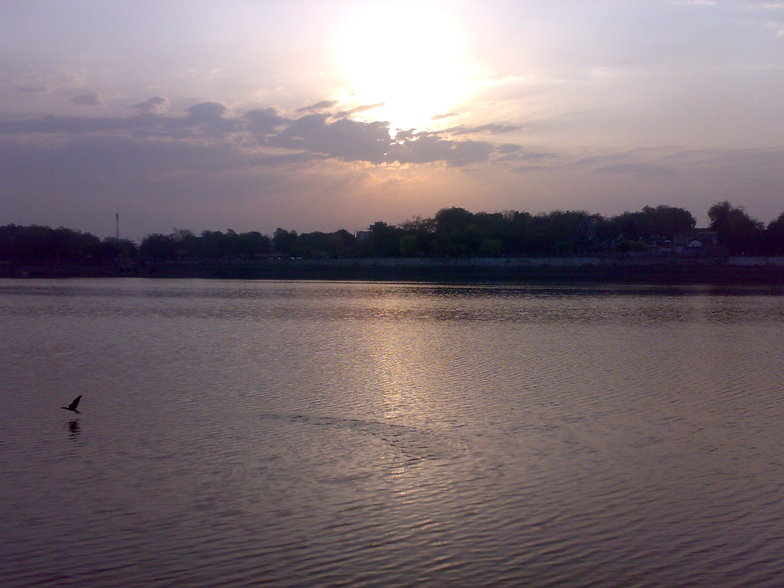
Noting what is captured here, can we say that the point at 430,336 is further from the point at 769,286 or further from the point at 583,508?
the point at 769,286

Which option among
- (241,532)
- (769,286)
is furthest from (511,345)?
(769,286)

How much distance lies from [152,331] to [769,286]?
182 ft

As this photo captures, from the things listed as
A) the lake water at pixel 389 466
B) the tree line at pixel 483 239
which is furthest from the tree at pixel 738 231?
the lake water at pixel 389 466

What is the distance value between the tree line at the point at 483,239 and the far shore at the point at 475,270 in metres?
4.88

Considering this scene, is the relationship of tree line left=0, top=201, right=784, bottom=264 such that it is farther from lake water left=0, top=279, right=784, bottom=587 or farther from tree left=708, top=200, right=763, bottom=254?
lake water left=0, top=279, right=784, bottom=587

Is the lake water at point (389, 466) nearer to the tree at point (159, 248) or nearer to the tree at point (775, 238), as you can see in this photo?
the tree at point (775, 238)

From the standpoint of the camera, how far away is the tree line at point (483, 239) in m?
103

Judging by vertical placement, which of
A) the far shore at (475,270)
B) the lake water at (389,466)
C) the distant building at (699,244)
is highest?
the distant building at (699,244)

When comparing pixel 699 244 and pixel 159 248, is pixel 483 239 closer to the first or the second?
pixel 699 244

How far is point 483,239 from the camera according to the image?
111 meters

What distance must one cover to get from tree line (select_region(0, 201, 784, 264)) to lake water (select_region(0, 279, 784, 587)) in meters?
80.2

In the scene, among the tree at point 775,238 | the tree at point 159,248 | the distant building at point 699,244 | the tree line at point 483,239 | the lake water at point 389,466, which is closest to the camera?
the lake water at point 389,466

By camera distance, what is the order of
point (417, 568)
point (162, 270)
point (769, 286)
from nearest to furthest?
1. point (417, 568)
2. point (769, 286)
3. point (162, 270)

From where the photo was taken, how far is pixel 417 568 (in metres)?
7.17
